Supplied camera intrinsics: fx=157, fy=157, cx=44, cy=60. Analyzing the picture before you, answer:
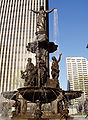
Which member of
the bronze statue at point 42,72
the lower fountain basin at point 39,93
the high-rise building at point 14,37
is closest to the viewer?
the lower fountain basin at point 39,93

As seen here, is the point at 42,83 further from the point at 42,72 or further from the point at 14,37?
the point at 14,37

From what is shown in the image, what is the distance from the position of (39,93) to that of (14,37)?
160ft

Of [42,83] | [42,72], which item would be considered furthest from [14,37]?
[42,83]

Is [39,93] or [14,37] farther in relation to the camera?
[14,37]

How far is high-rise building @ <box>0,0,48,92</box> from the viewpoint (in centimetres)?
→ 5078

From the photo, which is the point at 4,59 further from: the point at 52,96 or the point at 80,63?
the point at 80,63

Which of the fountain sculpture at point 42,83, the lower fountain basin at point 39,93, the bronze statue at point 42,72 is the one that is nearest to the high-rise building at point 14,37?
the fountain sculpture at point 42,83

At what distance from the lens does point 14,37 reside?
184 ft

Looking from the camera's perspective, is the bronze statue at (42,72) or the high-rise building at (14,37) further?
the high-rise building at (14,37)

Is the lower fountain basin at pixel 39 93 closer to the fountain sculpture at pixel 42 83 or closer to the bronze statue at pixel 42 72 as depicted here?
the fountain sculpture at pixel 42 83

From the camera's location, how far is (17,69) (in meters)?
51.1

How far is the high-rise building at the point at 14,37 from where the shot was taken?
167 feet

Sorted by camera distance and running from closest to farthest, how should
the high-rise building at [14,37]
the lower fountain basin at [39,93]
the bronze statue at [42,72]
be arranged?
1. the lower fountain basin at [39,93]
2. the bronze statue at [42,72]
3. the high-rise building at [14,37]

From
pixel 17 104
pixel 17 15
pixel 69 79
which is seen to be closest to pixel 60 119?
pixel 17 104
